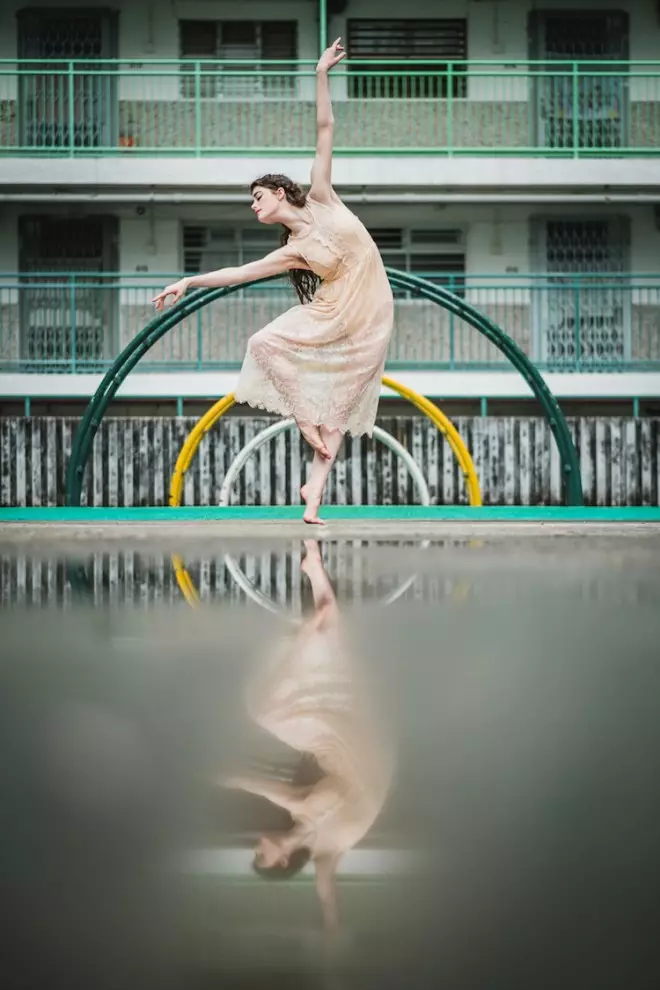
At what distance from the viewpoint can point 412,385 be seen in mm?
16828

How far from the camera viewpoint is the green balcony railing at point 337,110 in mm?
19109

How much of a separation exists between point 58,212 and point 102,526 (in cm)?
1489

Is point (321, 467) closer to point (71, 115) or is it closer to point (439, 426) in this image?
point (439, 426)

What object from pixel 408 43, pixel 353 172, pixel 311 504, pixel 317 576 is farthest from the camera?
pixel 408 43

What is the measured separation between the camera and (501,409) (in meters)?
18.9

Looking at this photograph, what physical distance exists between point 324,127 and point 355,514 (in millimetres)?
3025

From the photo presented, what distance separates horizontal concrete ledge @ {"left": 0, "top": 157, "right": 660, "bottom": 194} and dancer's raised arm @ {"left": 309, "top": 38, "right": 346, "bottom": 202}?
45.1ft

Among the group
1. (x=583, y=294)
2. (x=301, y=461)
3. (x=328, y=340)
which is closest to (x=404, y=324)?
(x=583, y=294)

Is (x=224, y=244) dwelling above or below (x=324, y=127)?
above

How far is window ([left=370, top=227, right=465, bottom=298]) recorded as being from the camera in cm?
1959

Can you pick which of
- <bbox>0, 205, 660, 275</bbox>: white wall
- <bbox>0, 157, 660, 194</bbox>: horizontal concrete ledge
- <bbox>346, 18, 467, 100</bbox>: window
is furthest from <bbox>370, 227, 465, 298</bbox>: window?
<bbox>346, 18, 467, 100</bbox>: window

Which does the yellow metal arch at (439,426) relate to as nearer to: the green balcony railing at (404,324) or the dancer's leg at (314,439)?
the dancer's leg at (314,439)

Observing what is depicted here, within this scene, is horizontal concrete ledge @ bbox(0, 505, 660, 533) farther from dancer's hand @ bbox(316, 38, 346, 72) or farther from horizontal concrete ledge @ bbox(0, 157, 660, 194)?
horizontal concrete ledge @ bbox(0, 157, 660, 194)

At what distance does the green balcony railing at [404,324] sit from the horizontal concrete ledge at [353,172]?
1.43m
